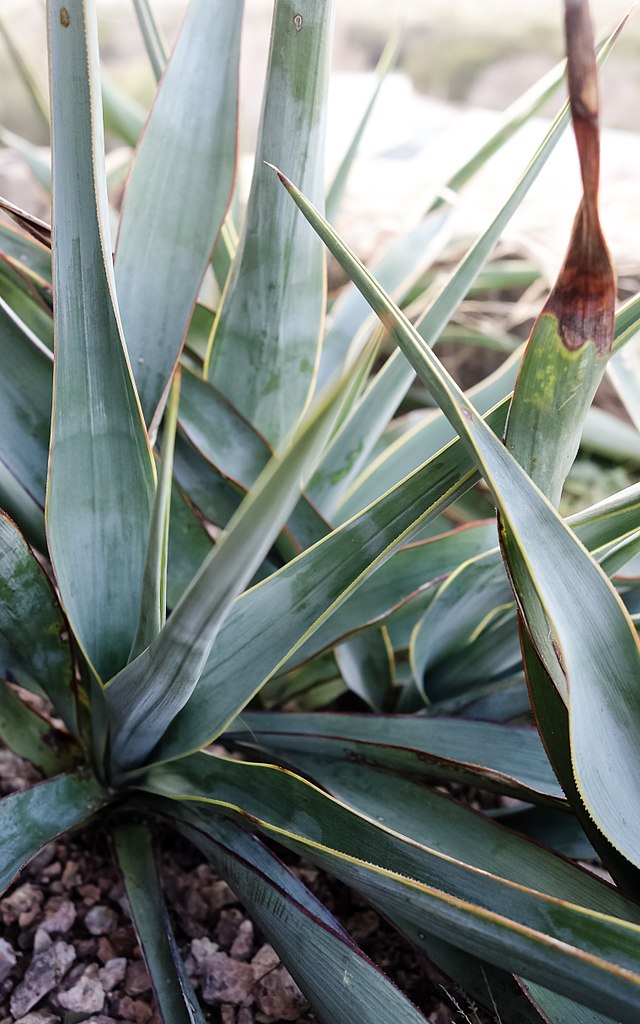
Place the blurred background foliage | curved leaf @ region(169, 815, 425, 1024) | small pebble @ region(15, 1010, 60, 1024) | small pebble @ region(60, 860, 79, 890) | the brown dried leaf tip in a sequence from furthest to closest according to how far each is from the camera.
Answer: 1. the blurred background foliage
2. small pebble @ region(60, 860, 79, 890)
3. small pebble @ region(15, 1010, 60, 1024)
4. curved leaf @ region(169, 815, 425, 1024)
5. the brown dried leaf tip

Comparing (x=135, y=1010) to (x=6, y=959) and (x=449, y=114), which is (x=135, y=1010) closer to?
(x=6, y=959)

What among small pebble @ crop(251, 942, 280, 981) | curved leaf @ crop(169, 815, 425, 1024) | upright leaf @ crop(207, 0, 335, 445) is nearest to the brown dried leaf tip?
upright leaf @ crop(207, 0, 335, 445)

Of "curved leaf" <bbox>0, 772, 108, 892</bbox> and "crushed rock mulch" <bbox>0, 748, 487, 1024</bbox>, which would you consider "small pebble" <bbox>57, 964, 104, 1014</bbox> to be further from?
"curved leaf" <bbox>0, 772, 108, 892</bbox>

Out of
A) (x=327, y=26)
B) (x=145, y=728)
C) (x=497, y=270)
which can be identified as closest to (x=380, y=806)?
(x=145, y=728)

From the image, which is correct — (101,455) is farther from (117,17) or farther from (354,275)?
(117,17)

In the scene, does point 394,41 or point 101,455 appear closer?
point 101,455

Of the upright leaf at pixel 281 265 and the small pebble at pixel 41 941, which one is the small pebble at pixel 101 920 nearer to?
the small pebble at pixel 41 941
